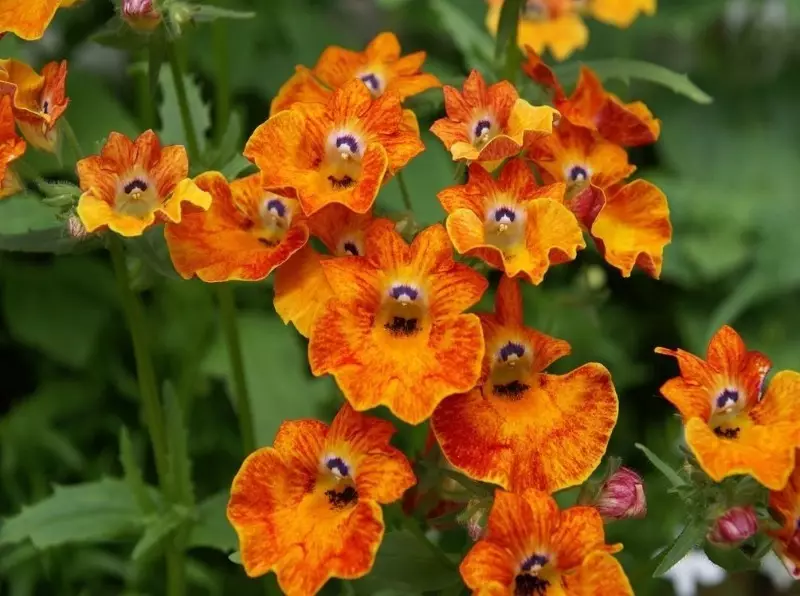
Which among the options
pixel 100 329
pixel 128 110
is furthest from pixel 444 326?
pixel 128 110

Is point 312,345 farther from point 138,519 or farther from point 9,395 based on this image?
point 9,395

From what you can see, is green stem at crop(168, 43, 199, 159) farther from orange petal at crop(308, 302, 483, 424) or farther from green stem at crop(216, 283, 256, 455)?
orange petal at crop(308, 302, 483, 424)

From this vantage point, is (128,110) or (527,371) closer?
(527,371)

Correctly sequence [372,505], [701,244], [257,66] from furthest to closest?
[257,66] < [701,244] < [372,505]

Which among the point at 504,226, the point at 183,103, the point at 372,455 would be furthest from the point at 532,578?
the point at 183,103

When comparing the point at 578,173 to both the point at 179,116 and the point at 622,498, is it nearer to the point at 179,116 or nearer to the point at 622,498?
the point at 622,498

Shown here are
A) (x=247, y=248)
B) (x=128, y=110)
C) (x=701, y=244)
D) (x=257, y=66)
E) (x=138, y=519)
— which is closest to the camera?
(x=247, y=248)

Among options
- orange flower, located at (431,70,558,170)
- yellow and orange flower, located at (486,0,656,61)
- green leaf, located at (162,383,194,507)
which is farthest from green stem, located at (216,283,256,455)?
yellow and orange flower, located at (486,0,656,61)
